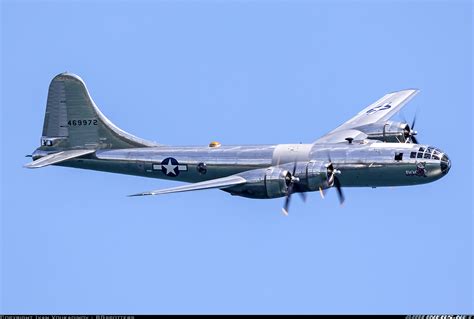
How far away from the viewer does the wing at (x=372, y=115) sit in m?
57.6

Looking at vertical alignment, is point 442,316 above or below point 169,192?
below

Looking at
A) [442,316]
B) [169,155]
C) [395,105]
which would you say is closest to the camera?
[442,316]

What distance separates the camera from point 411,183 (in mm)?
52656

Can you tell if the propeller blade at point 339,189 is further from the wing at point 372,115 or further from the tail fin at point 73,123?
the tail fin at point 73,123

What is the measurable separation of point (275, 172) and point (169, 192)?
5.07 meters

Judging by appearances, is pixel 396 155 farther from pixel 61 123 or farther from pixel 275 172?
pixel 61 123

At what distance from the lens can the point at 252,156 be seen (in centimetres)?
5444

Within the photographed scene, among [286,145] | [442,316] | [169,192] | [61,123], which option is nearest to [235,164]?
[286,145]

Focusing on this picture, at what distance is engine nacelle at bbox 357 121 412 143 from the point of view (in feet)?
190

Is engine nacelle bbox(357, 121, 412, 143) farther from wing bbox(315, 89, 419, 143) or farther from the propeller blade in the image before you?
the propeller blade

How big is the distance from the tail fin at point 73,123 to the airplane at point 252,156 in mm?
53

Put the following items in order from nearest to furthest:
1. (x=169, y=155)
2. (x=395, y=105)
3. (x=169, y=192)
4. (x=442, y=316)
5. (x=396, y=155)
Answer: (x=442, y=316) < (x=169, y=192) < (x=396, y=155) < (x=169, y=155) < (x=395, y=105)

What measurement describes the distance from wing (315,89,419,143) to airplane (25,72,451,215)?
0.19 ft

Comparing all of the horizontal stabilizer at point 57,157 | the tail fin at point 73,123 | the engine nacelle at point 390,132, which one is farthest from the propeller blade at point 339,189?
the horizontal stabilizer at point 57,157
